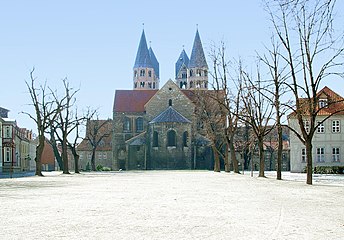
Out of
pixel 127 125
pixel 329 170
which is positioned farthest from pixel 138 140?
pixel 329 170

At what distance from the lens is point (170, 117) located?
92250mm

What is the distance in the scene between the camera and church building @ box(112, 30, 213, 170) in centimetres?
9012

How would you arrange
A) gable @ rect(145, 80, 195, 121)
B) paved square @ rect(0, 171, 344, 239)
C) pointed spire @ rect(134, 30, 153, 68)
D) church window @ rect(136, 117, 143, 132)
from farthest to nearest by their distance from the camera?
1. pointed spire @ rect(134, 30, 153, 68)
2. church window @ rect(136, 117, 143, 132)
3. gable @ rect(145, 80, 195, 121)
4. paved square @ rect(0, 171, 344, 239)

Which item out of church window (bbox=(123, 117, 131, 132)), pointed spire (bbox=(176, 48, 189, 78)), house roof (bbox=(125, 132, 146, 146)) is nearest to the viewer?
house roof (bbox=(125, 132, 146, 146))

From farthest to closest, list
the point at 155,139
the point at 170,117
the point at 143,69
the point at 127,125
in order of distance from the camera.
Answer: the point at 143,69 < the point at 127,125 < the point at 170,117 < the point at 155,139

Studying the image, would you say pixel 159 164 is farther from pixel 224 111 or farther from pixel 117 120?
pixel 224 111

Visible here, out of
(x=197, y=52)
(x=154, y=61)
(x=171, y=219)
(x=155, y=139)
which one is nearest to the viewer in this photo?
(x=171, y=219)

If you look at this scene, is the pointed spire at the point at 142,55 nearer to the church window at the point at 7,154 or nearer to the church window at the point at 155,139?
the church window at the point at 155,139

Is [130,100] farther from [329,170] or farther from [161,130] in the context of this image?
[329,170]

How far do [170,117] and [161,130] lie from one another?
8.68ft

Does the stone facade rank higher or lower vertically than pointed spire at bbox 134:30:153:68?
lower

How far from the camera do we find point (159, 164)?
90.0 m

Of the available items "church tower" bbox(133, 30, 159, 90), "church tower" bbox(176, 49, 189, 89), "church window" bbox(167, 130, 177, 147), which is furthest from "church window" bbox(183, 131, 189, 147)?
"church tower" bbox(133, 30, 159, 90)

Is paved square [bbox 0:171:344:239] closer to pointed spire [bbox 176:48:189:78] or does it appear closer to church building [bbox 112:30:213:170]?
church building [bbox 112:30:213:170]
